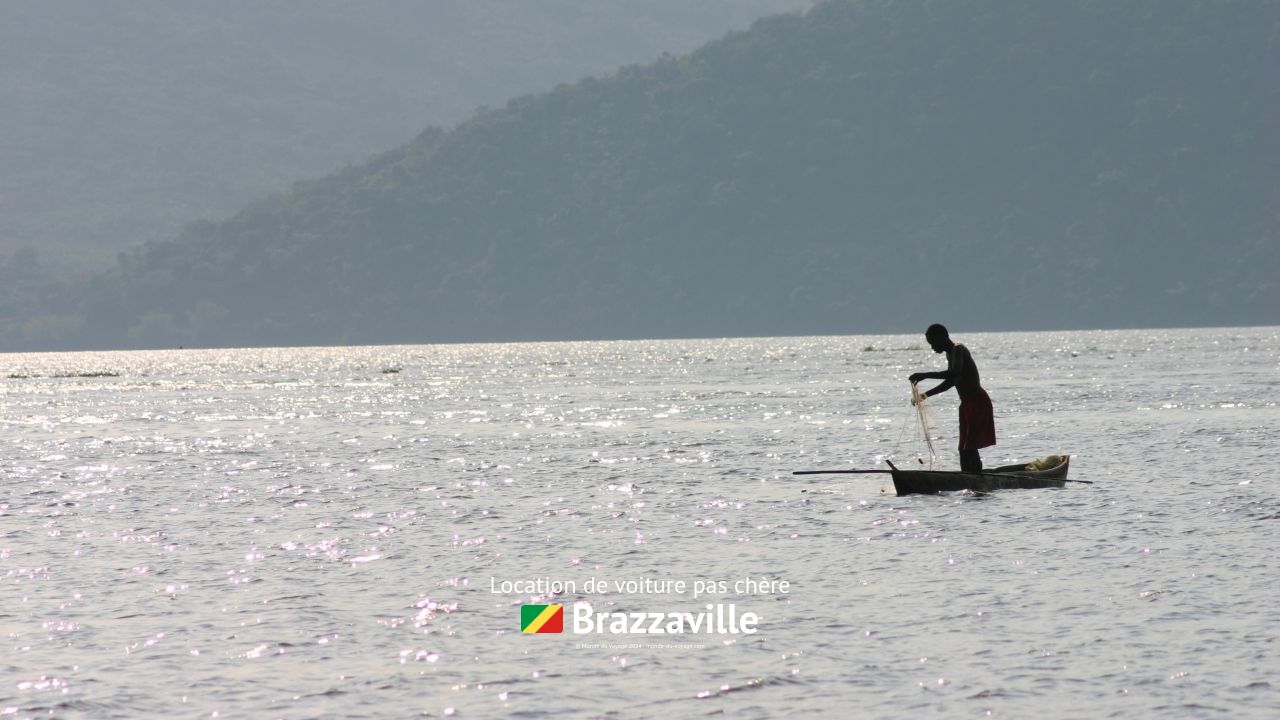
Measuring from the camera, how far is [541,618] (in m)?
19.0

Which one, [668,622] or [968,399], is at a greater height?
[968,399]

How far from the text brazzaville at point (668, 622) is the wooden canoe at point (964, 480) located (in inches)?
432

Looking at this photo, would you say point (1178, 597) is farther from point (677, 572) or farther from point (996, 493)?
point (996, 493)

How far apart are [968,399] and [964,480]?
1.82 m

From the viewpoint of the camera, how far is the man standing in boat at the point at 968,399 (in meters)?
28.3

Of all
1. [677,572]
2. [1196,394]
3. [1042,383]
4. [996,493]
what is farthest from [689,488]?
[1042,383]

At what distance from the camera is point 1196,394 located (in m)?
70.6

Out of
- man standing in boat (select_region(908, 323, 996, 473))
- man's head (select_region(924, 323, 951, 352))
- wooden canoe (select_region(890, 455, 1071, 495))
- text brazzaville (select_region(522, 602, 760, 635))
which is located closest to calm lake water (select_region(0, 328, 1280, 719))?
text brazzaville (select_region(522, 602, 760, 635))

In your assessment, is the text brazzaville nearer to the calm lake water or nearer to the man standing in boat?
the calm lake water

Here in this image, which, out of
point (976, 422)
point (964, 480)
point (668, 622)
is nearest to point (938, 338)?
point (976, 422)

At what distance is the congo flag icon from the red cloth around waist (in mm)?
11620

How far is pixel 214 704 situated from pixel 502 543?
10.4 meters

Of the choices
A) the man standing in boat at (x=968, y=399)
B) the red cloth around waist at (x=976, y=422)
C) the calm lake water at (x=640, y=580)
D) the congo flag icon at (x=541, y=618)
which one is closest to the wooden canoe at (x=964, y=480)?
the man standing in boat at (x=968, y=399)

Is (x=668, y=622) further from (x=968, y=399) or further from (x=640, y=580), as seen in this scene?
(x=968, y=399)
